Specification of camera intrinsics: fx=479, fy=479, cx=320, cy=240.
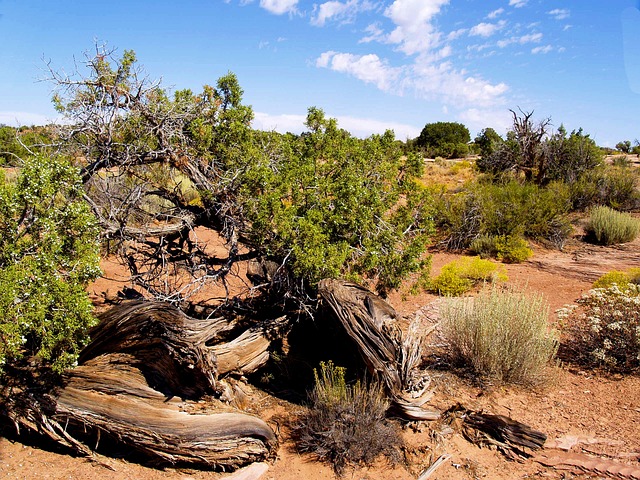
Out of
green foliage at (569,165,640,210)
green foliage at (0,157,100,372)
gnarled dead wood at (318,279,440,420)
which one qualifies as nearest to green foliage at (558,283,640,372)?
gnarled dead wood at (318,279,440,420)

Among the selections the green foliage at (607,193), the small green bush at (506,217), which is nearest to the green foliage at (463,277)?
the small green bush at (506,217)

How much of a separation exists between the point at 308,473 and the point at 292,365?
1712 millimetres

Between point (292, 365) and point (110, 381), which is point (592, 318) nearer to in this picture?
point (292, 365)

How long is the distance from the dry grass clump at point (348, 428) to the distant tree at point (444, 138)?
31.2 meters

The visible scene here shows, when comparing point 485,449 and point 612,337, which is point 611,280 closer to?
point 612,337

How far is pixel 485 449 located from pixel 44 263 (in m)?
4.11

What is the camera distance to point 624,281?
841cm

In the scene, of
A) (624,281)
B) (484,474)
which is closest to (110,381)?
(484,474)

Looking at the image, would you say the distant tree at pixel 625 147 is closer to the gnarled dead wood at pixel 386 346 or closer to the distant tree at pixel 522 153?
the distant tree at pixel 522 153

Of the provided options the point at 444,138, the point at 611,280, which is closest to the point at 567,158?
the point at 611,280

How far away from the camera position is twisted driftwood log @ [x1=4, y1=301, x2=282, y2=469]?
13.8 feet

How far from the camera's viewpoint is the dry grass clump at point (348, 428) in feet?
14.1

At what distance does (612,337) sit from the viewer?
19.3 feet

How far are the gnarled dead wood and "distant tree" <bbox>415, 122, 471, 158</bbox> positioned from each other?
30702 millimetres
